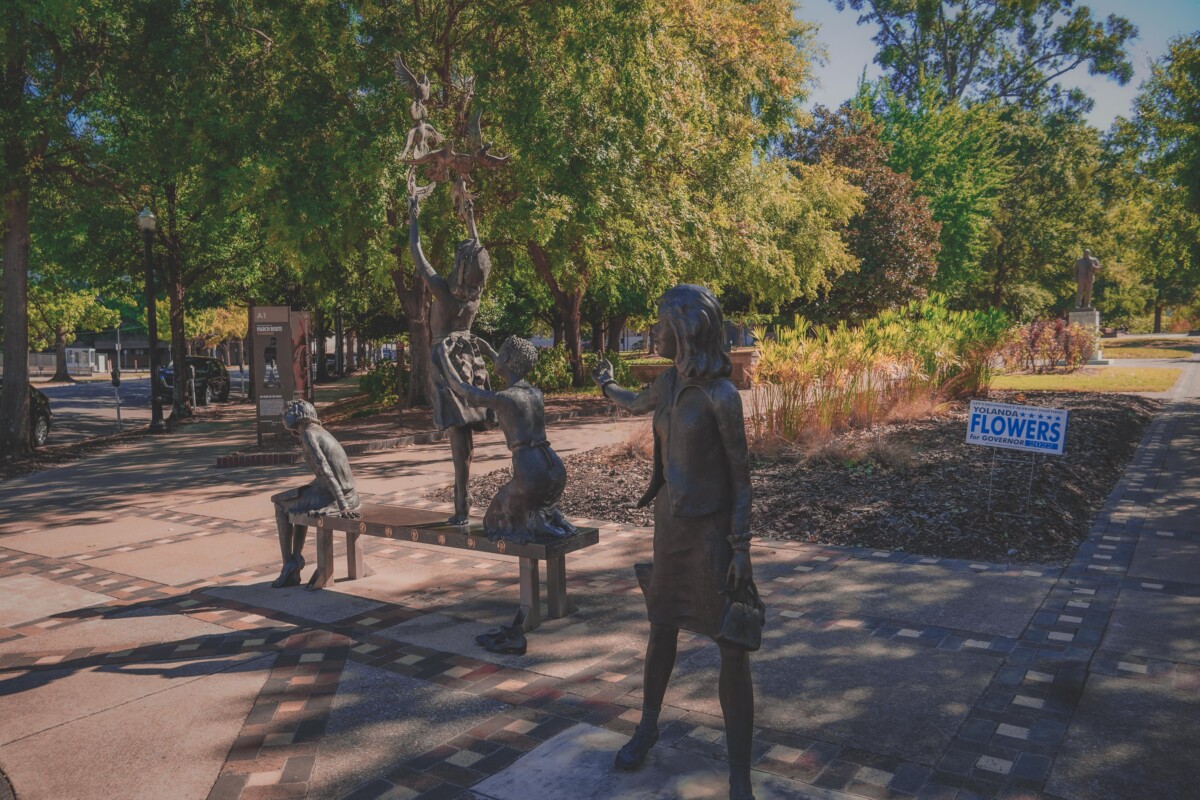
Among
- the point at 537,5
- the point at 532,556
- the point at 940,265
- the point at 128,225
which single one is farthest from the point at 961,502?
the point at 940,265

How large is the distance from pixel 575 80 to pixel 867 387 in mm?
6732

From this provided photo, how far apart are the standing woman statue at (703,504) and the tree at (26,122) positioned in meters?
14.3

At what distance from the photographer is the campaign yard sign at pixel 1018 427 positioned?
783 cm

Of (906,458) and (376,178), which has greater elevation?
(376,178)

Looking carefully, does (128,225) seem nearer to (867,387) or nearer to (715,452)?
(867,387)

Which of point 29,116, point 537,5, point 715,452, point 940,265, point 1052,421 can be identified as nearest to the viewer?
point 715,452

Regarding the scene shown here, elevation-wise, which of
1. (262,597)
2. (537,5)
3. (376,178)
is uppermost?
(537,5)

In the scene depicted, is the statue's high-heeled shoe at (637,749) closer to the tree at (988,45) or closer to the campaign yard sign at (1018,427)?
the campaign yard sign at (1018,427)

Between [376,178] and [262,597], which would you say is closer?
[262,597]

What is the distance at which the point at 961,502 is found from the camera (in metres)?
8.34

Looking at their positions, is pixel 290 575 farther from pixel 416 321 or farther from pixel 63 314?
pixel 63 314

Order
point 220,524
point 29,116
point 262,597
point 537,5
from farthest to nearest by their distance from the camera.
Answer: point 29,116
point 537,5
point 220,524
point 262,597

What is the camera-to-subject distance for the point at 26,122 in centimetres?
1406

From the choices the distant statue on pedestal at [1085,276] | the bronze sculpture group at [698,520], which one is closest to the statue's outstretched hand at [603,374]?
the bronze sculpture group at [698,520]
